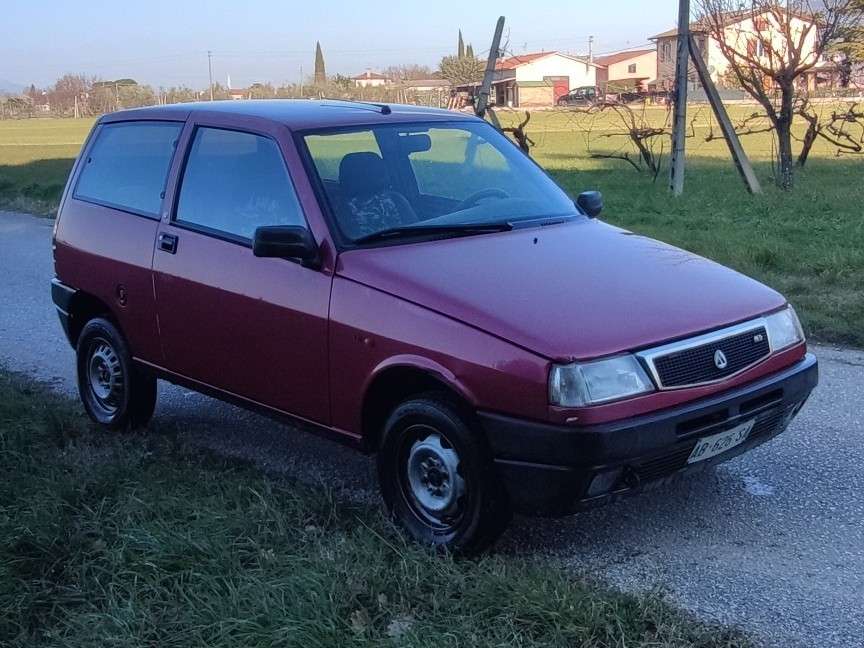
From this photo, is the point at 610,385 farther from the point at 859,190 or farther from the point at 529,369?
the point at 859,190

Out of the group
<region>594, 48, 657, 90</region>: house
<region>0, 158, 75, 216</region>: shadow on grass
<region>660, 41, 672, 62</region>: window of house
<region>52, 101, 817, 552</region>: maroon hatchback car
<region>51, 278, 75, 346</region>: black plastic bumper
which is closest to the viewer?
<region>52, 101, 817, 552</region>: maroon hatchback car

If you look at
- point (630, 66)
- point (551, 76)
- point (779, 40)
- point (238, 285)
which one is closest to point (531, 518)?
point (238, 285)

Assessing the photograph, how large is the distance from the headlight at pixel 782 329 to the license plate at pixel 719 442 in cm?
37

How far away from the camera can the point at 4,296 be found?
1010 centimetres

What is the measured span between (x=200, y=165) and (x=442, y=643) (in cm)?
296

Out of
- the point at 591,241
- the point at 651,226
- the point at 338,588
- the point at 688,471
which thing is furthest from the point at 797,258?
the point at 338,588

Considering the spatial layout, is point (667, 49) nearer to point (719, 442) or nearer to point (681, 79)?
point (681, 79)

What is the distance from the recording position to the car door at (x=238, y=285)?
4457 millimetres

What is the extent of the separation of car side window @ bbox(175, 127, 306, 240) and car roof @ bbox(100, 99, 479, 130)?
141mm

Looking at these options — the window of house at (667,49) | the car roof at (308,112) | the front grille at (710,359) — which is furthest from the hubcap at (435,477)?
the window of house at (667,49)

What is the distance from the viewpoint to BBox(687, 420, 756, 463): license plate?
388 cm

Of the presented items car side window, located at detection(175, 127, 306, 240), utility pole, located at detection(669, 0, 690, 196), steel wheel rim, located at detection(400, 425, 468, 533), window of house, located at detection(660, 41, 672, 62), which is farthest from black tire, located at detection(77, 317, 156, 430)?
window of house, located at detection(660, 41, 672, 62)

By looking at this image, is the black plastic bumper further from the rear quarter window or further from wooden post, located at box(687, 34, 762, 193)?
wooden post, located at box(687, 34, 762, 193)

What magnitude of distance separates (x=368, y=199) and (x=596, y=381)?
1585 mm
